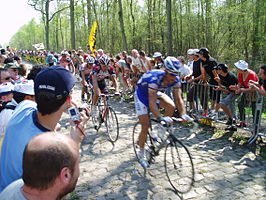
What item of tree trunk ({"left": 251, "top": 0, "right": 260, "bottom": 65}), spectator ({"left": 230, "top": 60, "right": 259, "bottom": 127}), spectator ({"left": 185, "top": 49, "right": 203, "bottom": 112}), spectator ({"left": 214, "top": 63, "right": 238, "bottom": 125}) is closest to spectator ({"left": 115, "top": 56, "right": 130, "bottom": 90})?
spectator ({"left": 185, "top": 49, "right": 203, "bottom": 112})

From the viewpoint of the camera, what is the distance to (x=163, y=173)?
5.19m

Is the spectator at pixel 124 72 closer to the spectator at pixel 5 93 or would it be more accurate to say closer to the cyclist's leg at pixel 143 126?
the cyclist's leg at pixel 143 126

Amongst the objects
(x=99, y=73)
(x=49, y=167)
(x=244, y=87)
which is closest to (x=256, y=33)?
(x=244, y=87)

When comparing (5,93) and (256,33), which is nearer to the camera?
(5,93)

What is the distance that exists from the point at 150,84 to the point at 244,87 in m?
3.31

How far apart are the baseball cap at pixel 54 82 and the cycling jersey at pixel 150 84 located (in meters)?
2.97

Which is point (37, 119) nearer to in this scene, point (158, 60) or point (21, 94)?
point (21, 94)

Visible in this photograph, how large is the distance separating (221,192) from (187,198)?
62 cm

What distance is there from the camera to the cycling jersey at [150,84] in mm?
4809

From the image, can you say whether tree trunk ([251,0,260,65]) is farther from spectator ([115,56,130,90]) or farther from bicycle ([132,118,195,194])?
bicycle ([132,118,195,194])

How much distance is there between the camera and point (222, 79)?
24.2 feet

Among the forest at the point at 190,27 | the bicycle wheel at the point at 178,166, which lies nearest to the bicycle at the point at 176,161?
the bicycle wheel at the point at 178,166

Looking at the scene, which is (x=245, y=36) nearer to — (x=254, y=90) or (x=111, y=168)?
(x=254, y=90)

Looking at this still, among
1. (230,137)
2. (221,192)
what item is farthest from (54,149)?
(230,137)
